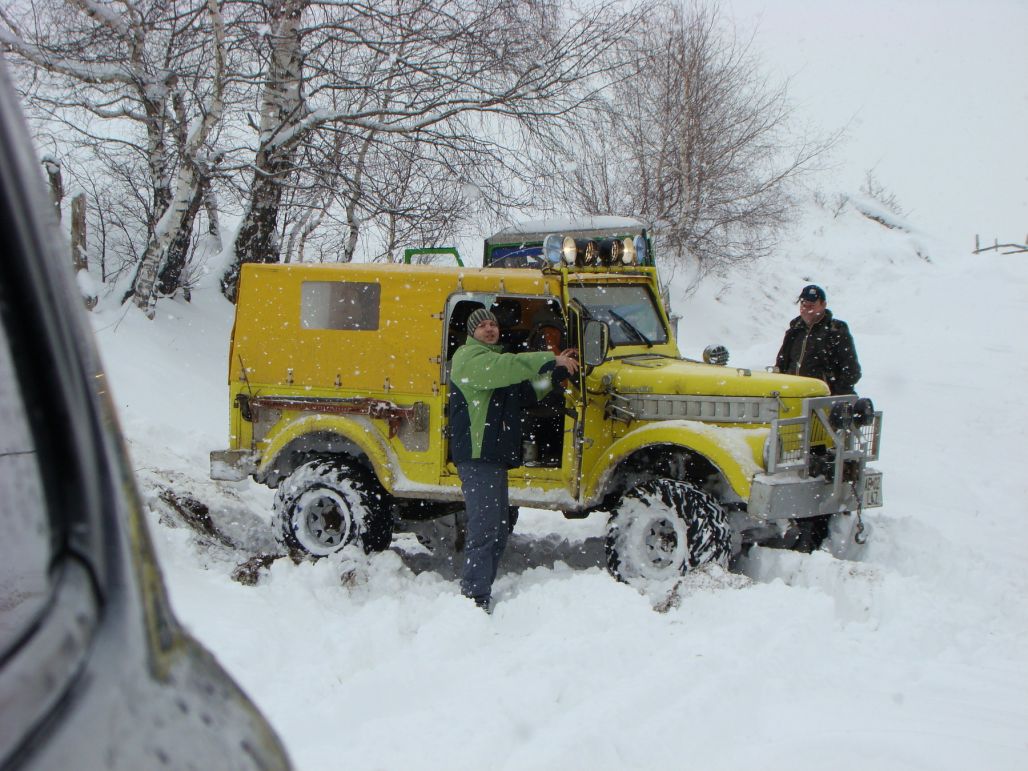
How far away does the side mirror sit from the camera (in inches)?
241

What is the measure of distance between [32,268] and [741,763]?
10.3 ft

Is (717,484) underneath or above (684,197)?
underneath

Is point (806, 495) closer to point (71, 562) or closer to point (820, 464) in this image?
point (820, 464)

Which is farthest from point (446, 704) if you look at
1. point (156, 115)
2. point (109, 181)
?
point (109, 181)

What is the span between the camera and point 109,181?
16.1 metres

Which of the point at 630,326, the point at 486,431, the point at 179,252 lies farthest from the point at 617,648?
the point at 179,252

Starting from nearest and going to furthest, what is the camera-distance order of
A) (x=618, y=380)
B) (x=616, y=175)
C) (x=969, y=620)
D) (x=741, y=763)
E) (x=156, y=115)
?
1. (x=741, y=763)
2. (x=969, y=620)
3. (x=618, y=380)
4. (x=156, y=115)
5. (x=616, y=175)

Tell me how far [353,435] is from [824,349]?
363 centimetres

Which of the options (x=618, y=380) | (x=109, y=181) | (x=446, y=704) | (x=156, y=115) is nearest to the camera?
(x=446, y=704)

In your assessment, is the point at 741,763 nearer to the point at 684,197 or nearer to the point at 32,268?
the point at 32,268

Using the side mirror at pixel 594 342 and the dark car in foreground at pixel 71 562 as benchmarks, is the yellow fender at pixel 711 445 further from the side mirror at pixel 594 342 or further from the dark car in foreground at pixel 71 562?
the dark car in foreground at pixel 71 562

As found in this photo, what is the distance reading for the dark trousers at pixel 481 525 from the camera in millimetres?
5648

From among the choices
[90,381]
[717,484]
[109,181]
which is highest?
[109,181]

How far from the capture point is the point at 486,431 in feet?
18.6
